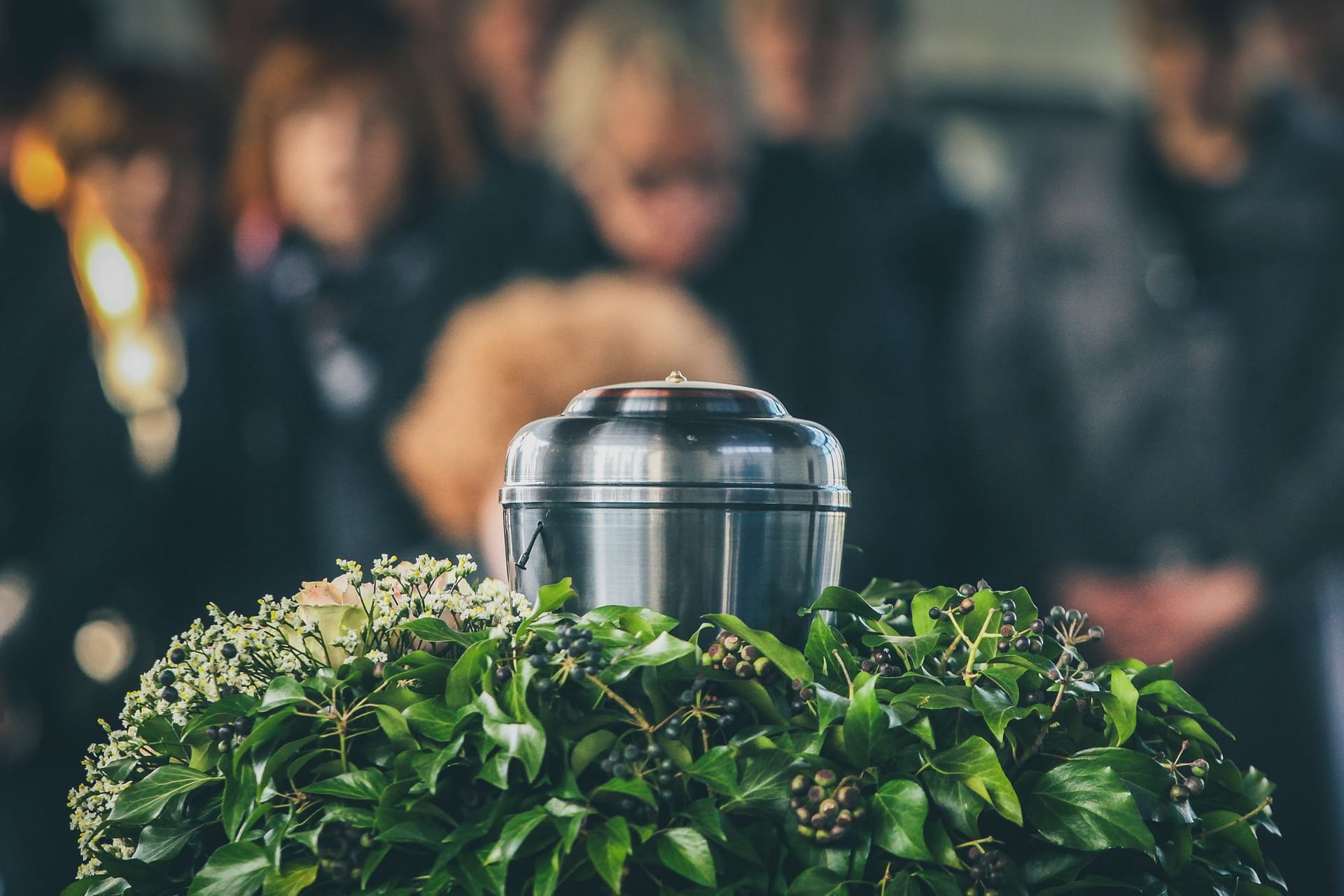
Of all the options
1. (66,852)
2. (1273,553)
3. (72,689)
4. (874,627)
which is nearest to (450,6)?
(72,689)

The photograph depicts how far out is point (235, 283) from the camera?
4.22 m

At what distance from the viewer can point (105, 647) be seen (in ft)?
12.7

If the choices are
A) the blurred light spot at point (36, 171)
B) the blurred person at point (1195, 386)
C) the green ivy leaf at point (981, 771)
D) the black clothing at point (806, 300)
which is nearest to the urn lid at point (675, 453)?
the green ivy leaf at point (981, 771)

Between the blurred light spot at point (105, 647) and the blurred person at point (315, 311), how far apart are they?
0.93 ft

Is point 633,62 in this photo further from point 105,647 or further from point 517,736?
point 517,736

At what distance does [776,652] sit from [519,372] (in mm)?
1557

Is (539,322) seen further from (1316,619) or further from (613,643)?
(1316,619)

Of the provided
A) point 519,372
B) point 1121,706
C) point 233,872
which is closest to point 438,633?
point 233,872

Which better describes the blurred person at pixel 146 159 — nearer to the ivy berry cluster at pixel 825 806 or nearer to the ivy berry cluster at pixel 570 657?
the ivy berry cluster at pixel 570 657

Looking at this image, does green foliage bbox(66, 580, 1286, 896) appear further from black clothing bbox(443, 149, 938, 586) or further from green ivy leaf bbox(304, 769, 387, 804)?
black clothing bbox(443, 149, 938, 586)

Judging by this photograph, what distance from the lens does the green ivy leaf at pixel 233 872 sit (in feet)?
3.22

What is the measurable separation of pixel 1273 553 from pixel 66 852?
3500 millimetres

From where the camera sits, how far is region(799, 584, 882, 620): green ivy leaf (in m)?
1.18

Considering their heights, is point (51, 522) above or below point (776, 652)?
below
